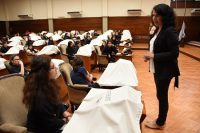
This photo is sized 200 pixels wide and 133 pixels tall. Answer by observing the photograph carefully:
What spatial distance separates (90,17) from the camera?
14.4 m

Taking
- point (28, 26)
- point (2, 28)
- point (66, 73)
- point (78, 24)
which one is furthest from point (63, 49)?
point (2, 28)

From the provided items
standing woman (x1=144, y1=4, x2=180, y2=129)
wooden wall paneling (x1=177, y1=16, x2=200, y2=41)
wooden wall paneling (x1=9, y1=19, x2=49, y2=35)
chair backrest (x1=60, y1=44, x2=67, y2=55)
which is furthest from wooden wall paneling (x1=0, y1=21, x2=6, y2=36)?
standing woman (x1=144, y1=4, x2=180, y2=129)

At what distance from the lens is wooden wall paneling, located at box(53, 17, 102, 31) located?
47.2ft

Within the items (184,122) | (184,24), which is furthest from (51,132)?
(184,24)

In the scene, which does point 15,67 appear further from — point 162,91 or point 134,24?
point 134,24

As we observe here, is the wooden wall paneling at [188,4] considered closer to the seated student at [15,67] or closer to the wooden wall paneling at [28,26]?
the wooden wall paneling at [28,26]

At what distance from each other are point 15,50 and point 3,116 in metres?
4.93

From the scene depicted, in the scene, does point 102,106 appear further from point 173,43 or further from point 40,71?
point 173,43

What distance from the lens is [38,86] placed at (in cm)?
177

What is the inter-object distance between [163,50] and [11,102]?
1771mm

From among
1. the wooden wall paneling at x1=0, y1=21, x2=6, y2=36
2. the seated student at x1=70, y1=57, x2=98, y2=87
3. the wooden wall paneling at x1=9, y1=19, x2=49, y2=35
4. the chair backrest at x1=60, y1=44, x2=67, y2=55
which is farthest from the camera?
the wooden wall paneling at x1=0, y1=21, x2=6, y2=36

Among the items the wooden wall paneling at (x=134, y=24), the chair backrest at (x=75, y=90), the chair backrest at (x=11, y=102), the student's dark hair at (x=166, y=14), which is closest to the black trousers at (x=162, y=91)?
the student's dark hair at (x=166, y=14)

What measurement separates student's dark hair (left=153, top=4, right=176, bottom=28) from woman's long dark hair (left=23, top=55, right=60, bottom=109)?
1.36m

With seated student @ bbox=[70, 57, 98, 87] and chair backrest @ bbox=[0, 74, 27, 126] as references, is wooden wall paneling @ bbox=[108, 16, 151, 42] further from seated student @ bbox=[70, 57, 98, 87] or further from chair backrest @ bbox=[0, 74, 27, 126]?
chair backrest @ bbox=[0, 74, 27, 126]
